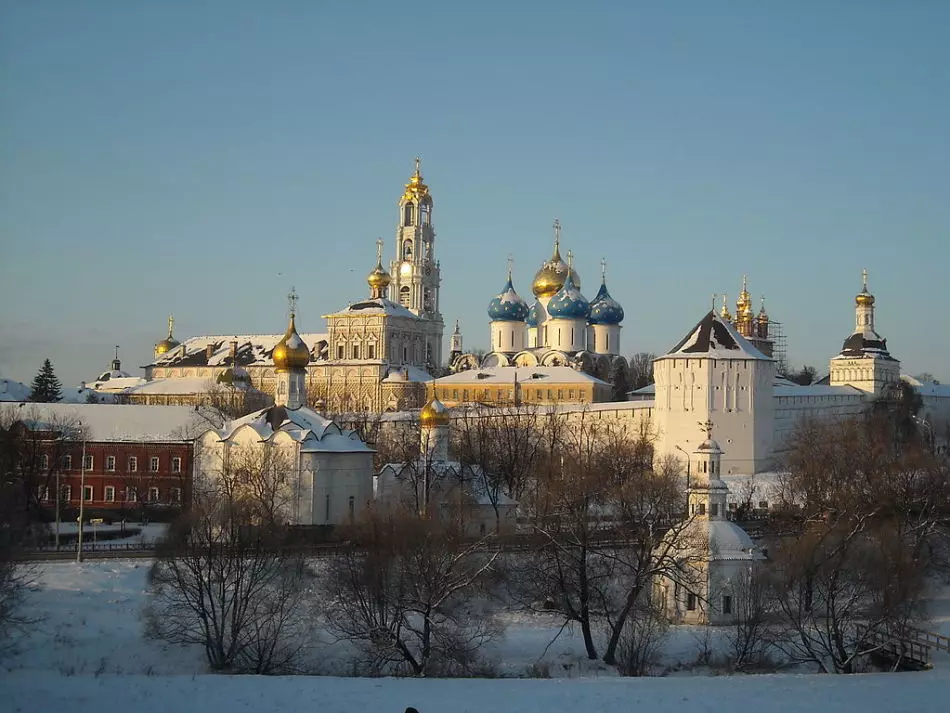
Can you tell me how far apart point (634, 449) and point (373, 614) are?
26246 millimetres

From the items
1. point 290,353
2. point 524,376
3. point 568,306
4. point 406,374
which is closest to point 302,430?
point 290,353

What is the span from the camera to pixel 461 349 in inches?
3403

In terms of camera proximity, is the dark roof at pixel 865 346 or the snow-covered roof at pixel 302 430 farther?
the dark roof at pixel 865 346

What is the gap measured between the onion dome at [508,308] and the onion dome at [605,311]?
3584 millimetres

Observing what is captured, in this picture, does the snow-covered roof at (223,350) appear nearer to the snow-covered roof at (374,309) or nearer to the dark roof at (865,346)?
the snow-covered roof at (374,309)

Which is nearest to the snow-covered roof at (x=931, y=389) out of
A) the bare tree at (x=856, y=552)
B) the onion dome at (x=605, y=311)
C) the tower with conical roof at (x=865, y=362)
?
the tower with conical roof at (x=865, y=362)

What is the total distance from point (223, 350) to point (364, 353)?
11841 mm

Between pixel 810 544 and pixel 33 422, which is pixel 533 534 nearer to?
pixel 810 544

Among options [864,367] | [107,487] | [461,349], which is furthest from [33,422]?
[461,349]

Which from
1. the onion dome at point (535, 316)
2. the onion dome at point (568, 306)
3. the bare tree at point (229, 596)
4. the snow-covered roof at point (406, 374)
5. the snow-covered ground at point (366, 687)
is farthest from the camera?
the onion dome at point (535, 316)

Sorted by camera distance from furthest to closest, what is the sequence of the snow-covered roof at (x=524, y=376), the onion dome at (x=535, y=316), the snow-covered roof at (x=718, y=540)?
the onion dome at (x=535, y=316) → the snow-covered roof at (x=524, y=376) → the snow-covered roof at (x=718, y=540)

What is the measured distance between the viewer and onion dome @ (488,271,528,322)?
2783 inches

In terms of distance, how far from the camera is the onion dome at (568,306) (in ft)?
223

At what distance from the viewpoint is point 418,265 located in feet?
246
